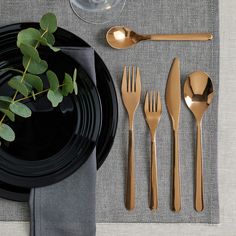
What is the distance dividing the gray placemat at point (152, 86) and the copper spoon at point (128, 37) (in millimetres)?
10

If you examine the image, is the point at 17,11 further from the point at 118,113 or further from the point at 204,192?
the point at 204,192

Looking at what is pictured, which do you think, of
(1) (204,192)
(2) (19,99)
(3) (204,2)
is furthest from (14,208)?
(3) (204,2)

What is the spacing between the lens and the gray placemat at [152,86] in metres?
0.78

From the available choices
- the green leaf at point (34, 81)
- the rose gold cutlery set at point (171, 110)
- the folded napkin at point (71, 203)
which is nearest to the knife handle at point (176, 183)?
the rose gold cutlery set at point (171, 110)

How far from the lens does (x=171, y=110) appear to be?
78cm

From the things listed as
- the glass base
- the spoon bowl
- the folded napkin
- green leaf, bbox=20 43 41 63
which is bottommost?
the folded napkin

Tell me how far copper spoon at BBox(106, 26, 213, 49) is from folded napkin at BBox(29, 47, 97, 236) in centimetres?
4

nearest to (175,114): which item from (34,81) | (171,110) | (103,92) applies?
(171,110)

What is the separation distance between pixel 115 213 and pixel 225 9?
36 centimetres

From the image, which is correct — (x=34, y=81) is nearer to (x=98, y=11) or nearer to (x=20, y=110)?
(x=20, y=110)

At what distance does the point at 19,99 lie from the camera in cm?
75

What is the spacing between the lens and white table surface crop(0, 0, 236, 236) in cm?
79

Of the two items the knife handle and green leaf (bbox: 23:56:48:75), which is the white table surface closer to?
the knife handle

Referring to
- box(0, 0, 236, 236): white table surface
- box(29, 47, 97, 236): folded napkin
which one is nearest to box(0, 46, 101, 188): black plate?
box(29, 47, 97, 236): folded napkin
